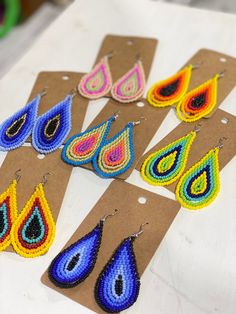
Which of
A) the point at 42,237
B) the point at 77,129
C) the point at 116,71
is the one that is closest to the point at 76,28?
the point at 116,71

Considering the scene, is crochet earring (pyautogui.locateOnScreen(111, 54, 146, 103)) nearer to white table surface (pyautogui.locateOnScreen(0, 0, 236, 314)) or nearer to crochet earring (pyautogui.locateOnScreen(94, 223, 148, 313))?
white table surface (pyautogui.locateOnScreen(0, 0, 236, 314))

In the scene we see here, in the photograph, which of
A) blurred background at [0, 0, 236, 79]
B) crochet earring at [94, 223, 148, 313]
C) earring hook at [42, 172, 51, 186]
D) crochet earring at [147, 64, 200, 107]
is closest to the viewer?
crochet earring at [94, 223, 148, 313]

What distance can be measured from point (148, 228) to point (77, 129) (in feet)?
0.74

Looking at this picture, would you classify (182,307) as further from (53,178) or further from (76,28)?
(76,28)

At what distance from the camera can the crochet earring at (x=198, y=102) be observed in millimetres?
702

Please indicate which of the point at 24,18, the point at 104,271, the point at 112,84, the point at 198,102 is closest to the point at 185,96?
the point at 198,102

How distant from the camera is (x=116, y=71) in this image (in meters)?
0.80

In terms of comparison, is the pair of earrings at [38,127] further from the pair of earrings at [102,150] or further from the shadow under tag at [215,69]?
the shadow under tag at [215,69]

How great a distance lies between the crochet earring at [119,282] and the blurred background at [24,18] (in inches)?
37.8

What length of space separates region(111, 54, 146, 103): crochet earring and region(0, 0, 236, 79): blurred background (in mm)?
679

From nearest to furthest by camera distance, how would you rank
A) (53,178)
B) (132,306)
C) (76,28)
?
1. (132,306)
2. (53,178)
3. (76,28)

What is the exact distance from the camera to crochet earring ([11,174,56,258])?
55 centimetres

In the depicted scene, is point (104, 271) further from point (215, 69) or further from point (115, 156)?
point (215, 69)

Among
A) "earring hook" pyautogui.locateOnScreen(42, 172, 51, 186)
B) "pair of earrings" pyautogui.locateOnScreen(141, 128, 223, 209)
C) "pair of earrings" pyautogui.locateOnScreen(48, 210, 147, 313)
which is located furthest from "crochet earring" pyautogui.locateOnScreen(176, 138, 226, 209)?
"earring hook" pyautogui.locateOnScreen(42, 172, 51, 186)
